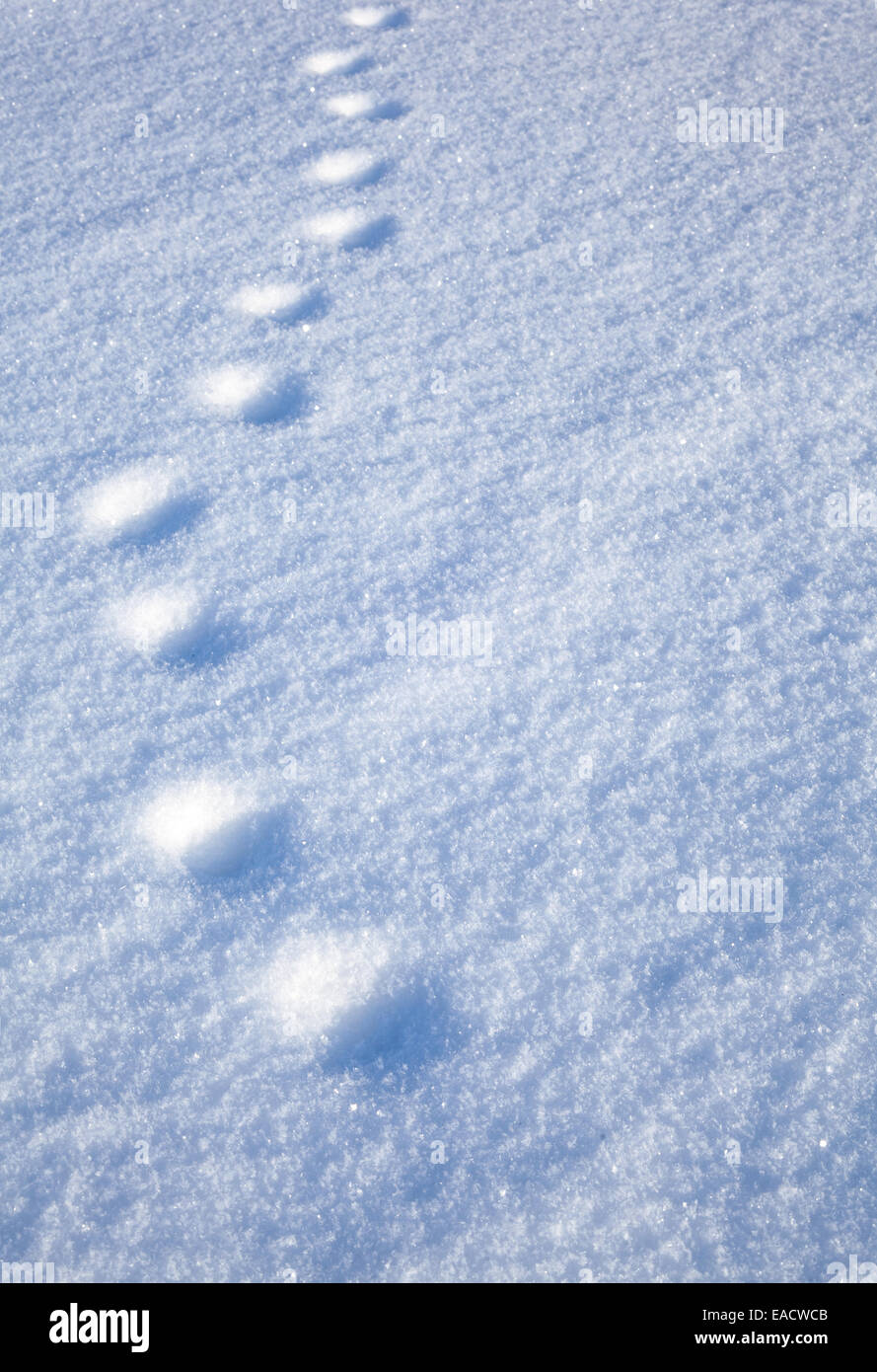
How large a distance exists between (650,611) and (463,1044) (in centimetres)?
54

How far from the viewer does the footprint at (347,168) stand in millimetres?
1695

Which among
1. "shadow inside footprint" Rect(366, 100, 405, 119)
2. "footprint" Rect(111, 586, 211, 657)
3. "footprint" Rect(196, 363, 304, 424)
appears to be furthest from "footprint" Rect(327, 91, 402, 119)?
"footprint" Rect(111, 586, 211, 657)

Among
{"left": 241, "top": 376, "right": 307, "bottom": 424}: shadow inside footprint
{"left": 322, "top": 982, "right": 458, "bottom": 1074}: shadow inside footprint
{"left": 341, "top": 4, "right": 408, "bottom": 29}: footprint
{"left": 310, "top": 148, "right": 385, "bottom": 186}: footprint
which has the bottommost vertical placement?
{"left": 322, "top": 982, "right": 458, "bottom": 1074}: shadow inside footprint

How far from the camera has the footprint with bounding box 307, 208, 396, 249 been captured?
5.18 feet

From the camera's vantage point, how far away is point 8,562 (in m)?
1.16

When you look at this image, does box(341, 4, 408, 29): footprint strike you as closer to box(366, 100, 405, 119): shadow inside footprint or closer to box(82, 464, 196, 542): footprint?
box(366, 100, 405, 119): shadow inside footprint

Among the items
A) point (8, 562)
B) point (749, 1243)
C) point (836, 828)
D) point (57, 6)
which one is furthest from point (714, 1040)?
point (57, 6)

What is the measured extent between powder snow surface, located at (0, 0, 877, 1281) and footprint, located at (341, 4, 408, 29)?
513 mm

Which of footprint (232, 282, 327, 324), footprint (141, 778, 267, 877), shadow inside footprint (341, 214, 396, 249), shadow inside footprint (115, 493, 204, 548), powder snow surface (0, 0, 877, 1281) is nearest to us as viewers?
powder snow surface (0, 0, 877, 1281)

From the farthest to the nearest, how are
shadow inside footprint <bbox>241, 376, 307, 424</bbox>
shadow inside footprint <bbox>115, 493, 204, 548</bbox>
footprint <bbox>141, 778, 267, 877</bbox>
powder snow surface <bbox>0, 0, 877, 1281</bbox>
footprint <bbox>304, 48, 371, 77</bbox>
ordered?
footprint <bbox>304, 48, 371, 77</bbox> → shadow inside footprint <bbox>241, 376, 307, 424</bbox> → shadow inside footprint <bbox>115, 493, 204, 548</bbox> → footprint <bbox>141, 778, 267, 877</bbox> → powder snow surface <bbox>0, 0, 877, 1281</bbox>

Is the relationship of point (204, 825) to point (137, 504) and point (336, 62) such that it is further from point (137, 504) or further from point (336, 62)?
point (336, 62)

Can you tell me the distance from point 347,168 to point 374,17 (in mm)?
684

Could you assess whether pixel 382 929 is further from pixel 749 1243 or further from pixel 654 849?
pixel 749 1243

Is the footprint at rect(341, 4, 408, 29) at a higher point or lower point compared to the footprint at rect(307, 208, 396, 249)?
higher
